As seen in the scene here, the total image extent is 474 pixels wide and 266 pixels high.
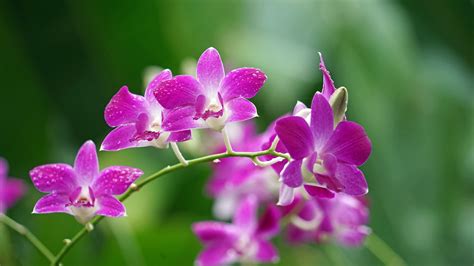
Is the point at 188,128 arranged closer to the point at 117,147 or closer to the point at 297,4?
the point at 117,147

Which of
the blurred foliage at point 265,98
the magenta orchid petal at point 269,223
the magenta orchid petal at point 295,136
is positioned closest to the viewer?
the magenta orchid petal at point 295,136

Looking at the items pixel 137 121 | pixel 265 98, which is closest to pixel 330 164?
pixel 137 121

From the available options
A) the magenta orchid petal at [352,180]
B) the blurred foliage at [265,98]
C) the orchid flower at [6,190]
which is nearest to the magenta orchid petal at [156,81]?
the magenta orchid petal at [352,180]

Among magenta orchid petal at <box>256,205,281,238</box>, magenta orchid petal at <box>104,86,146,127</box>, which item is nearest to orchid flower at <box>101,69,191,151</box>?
magenta orchid petal at <box>104,86,146,127</box>

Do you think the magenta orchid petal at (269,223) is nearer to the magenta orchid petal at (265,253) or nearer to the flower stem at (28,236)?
the magenta orchid petal at (265,253)

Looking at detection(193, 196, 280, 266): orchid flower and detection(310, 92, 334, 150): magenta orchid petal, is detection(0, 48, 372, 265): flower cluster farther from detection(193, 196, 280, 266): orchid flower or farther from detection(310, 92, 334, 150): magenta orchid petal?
detection(193, 196, 280, 266): orchid flower

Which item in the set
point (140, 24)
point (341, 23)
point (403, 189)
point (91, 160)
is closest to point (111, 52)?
point (140, 24)
